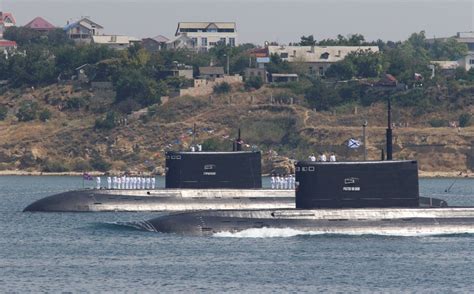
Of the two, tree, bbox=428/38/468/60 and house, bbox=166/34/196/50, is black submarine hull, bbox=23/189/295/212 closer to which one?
house, bbox=166/34/196/50

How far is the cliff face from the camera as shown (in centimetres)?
12300

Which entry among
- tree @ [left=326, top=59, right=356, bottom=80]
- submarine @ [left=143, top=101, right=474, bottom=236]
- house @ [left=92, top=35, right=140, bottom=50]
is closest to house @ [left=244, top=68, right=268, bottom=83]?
tree @ [left=326, top=59, right=356, bottom=80]

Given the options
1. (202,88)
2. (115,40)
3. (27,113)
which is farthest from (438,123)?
(115,40)

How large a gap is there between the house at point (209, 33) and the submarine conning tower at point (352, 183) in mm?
139737

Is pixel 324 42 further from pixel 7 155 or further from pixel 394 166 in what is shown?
pixel 394 166

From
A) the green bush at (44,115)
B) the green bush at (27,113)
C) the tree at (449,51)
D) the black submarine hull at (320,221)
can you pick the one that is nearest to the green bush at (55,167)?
the green bush at (44,115)

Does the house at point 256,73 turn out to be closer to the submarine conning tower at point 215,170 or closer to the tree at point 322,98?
the tree at point 322,98

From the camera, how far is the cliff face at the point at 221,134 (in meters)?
123

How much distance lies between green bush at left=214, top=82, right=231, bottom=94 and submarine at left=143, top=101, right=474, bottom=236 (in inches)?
3263

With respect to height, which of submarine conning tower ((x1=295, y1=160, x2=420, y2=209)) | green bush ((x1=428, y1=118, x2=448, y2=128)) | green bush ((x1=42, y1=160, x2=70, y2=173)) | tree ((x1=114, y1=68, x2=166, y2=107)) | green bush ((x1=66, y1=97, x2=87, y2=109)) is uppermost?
tree ((x1=114, y1=68, x2=166, y2=107))

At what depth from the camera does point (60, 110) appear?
460 ft

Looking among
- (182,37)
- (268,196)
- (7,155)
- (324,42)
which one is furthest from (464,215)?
(182,37)

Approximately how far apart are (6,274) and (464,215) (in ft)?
71.4

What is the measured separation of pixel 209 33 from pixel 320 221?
143 meters
